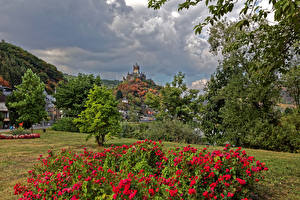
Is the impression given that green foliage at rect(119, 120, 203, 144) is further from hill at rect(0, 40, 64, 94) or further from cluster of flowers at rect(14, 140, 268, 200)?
hill at rect(0, 40, 64, 94)

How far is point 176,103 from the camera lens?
27.6 meters

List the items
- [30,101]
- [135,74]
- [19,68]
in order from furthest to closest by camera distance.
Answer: [135,74] → [19,68] → [30,101]

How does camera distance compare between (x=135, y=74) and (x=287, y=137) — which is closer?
(x=287, y=137)

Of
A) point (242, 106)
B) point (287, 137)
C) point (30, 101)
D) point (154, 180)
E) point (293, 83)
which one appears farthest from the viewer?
point (30, 101)

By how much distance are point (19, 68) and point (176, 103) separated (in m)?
66.4

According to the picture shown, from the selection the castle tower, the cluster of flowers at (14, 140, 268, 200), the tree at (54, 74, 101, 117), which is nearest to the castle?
the castle tower

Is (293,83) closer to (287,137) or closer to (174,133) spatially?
(287,137)

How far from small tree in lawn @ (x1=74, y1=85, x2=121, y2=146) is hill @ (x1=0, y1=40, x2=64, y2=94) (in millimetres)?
59644

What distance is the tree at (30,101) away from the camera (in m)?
21.9

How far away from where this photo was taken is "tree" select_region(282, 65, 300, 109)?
1641 cm

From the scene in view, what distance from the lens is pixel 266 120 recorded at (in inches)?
659

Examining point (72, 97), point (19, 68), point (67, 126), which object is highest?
point (19, 68)

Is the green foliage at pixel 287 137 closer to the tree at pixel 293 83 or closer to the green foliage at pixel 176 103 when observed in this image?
the tree at pixel 293 83

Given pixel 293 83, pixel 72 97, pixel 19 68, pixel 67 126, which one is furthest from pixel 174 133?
pixel 19 68
